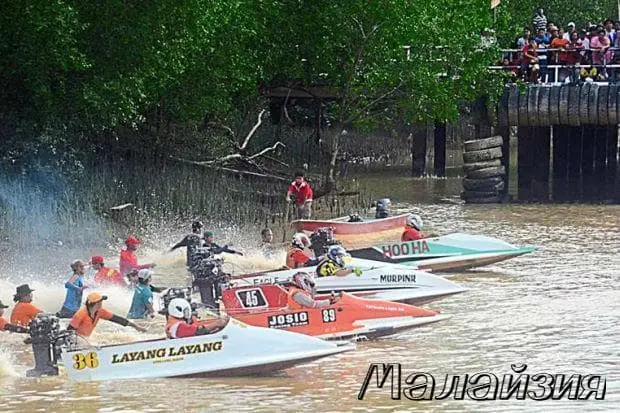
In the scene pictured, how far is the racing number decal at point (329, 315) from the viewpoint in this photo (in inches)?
679

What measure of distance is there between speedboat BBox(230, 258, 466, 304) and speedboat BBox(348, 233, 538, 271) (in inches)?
95.4

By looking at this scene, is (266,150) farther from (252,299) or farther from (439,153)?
(252,299)

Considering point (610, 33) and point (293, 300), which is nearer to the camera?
point (293, 300)

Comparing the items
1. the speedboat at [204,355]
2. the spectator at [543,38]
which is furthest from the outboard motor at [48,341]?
the spectator at [543,38]

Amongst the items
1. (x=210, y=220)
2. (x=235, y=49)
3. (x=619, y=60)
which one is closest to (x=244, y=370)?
(x=210, y=220)

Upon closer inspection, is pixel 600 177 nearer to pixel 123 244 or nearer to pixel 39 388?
pixel 123 244

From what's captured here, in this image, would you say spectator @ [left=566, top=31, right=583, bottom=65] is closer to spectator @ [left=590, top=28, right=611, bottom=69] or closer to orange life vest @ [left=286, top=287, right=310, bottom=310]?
spectator @ [left=590, top=28, right=611, bottom=69]

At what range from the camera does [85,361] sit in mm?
15391

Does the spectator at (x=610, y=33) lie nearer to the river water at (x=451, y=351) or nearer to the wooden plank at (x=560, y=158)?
the wooden plank at (x=560, y=158)

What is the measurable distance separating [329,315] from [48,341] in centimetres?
344

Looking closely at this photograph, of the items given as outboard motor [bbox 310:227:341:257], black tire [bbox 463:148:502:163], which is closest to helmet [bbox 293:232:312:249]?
outboard motor [bbox 310:227:341:257]

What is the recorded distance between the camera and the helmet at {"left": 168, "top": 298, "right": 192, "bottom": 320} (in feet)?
51.0

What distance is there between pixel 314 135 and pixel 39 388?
20677mm

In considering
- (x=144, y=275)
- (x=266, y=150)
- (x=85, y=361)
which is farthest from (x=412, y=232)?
(x=266, y=150)
